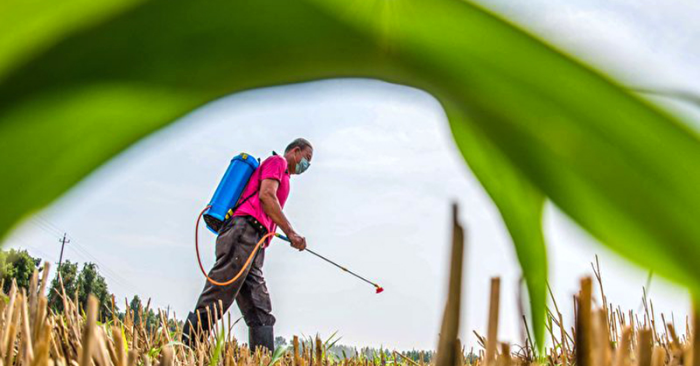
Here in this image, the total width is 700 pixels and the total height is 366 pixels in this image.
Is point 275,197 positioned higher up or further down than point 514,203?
higher up

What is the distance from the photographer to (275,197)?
2.56 meters

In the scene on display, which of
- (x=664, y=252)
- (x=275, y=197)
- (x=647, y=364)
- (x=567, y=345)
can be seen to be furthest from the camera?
(x=275, y=197)

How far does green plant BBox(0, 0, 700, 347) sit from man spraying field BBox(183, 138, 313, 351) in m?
2.32

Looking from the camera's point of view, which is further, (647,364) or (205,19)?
(647,364)

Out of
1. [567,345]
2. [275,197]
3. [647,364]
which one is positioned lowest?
[647,364]

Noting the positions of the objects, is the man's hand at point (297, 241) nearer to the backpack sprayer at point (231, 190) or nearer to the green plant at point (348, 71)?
the backpack sprayer at point (231, 190)

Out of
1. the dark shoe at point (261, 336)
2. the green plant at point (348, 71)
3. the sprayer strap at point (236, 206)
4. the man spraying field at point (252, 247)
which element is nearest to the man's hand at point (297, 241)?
the man spraying field at point (252, 247)

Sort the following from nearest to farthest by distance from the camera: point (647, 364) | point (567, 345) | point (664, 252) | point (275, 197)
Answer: point (664, 252), point (647, 364), point (567, 345), point (275, 197)

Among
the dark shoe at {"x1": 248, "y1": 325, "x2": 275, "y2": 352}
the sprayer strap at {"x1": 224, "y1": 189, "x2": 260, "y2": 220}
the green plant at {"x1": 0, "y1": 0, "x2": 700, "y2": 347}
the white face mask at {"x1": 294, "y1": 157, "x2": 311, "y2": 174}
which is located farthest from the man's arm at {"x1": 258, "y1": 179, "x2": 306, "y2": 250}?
the green plant at {"x1": 0, "y1": 0, "x2": 700, "y2": 347}

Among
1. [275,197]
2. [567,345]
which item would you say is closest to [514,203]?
[567,345]

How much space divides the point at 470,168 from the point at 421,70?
0.05 m

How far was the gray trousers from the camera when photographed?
253 centimetres

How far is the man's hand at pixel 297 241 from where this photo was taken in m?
2.80

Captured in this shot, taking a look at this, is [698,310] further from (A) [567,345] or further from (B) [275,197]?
(B) [275,197]
